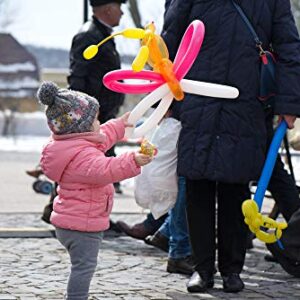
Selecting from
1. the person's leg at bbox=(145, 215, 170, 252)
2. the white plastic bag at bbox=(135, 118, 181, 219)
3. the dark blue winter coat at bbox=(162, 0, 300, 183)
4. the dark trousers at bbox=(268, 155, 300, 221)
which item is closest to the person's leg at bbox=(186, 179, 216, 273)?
the dark blue winter coat at bbox=(162, 0, 300, 183)

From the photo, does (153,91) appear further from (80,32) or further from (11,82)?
(11,82)

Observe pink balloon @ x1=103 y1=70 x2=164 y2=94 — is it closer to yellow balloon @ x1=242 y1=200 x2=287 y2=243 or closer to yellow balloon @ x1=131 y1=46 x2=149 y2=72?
yellow balloon @ x1=131 y1=46 x2=149 y2=72

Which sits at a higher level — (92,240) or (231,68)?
(231,68)

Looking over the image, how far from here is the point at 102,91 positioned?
26.6 ft

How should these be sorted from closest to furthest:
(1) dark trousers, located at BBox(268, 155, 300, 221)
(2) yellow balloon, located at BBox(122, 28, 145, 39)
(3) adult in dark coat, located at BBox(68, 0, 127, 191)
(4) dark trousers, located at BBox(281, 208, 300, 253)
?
(2) yellow balloon, located at BBox(122, 28, 145, 39)
(4) dark trousers, located at BBox(281, 208, 300, 253)
(1) dark trousers, located at BBox(268, 155, 300, 221)
(3) adult in dark coat, located at BBox(68, 0, 127, 191)

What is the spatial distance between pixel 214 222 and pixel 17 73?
36704 mm

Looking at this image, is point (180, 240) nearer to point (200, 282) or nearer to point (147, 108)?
point (200, 282)

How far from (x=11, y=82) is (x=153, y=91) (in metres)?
38.7

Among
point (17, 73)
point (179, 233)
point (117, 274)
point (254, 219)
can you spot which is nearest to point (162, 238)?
point (179, 233)

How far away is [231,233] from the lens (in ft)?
20.6

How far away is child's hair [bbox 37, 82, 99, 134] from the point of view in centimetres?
525

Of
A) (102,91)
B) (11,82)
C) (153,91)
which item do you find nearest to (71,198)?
(153,91)

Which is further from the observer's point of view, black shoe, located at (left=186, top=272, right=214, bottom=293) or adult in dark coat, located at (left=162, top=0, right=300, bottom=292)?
black shoe, located at (left=186, top=272, right=214, bottom=293)

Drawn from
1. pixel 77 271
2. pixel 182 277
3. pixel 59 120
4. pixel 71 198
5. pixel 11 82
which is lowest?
pixel 11 82
